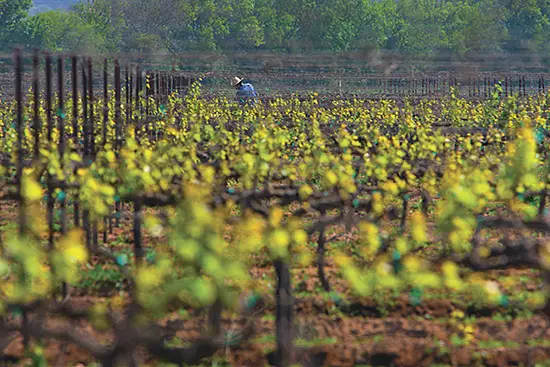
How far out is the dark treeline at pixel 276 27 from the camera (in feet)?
247

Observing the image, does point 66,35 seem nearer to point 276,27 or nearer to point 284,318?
point 276,27

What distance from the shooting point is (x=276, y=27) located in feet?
262

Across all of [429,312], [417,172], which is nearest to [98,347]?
[429,312]

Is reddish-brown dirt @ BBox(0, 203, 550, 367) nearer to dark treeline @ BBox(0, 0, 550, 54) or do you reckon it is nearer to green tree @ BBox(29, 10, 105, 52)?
dark treeline @ BBox(0, 0, 550, 54)

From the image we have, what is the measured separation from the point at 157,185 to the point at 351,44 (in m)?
67.2

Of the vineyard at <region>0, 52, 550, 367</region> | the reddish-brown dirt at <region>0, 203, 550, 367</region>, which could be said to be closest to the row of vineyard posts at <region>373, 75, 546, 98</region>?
the vineyard at <region>0, 52, 550, 367</region>

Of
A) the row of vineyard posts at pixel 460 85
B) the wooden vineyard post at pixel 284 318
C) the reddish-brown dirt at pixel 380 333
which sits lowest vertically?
the row of vineyard posts at pixel 460 85

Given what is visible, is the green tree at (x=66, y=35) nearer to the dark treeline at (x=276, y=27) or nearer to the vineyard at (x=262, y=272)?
the dark treeline at (x=276, y=27)

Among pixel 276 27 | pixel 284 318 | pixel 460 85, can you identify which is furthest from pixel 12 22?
pixel 284 318

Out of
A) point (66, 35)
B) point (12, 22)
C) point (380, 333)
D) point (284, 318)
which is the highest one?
point (284, 318)

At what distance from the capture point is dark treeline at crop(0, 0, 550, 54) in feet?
247

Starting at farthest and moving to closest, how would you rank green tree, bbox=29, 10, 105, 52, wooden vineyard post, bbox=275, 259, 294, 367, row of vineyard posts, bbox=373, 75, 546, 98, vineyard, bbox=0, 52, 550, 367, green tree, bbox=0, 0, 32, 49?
green tree, bbox=29, 10, 105, 52 < green tree, bbox=0, 0, 32, 49 < row of vineyard posts, bbox=373, 75, 546, 98 < wooden vineyard post, bbox=275, 259, 294, 367 < vineyard, bbox=0, 52, 550, 367

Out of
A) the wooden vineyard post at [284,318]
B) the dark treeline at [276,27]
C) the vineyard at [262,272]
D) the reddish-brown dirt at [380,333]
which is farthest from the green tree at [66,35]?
the wooden vineyard post at [284,318]

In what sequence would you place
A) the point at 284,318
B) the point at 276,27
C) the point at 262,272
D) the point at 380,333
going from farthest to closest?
the point at 276,27 < the point at 262,272 < the point at 380,333 < the point at 284,318
